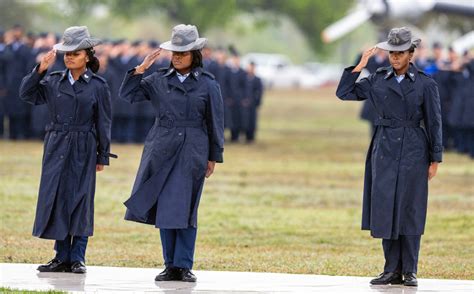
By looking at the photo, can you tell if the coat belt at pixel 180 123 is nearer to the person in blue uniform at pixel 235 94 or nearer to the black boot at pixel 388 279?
the black boot at pixel 388 279

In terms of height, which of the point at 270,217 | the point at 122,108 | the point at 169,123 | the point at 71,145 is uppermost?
the point at 169,123

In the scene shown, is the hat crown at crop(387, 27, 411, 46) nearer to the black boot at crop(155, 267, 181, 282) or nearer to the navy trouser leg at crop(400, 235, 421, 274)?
the navy trouser leg at crop(400, 235, 421, 274)

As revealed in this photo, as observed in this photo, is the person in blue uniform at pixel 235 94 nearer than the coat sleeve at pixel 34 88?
No

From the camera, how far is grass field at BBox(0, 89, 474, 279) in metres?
13.4

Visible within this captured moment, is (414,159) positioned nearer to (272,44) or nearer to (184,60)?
(184,60)

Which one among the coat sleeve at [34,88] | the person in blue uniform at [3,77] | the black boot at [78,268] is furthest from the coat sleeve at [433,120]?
the person in blue uniform at [3,77]

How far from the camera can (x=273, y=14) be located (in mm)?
66125

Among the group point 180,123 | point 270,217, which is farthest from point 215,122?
point 270,217

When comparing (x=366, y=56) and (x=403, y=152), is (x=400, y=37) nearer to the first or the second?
(x=366, y=56)

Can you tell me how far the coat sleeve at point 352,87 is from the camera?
11.4 metres

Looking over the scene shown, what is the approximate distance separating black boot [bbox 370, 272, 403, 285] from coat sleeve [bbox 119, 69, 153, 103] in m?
2.28

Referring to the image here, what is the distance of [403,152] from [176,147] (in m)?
1.73

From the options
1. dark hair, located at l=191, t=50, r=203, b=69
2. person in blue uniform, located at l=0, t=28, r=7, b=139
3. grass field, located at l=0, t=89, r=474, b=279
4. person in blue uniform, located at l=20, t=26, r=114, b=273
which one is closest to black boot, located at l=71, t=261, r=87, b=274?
person in blue uniform, located at l=20, t=26, r=114, b=273

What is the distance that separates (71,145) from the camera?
11.5 metres
